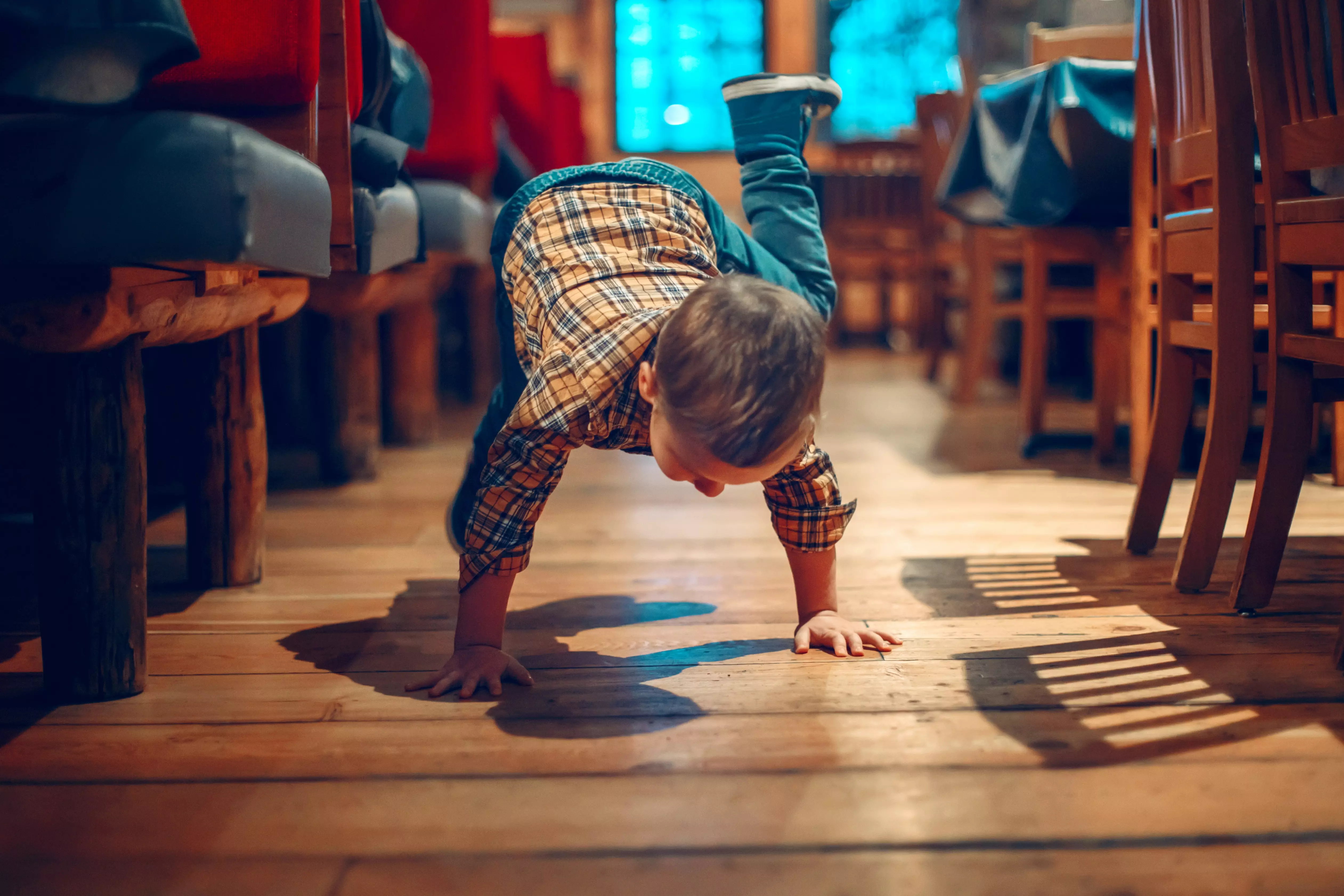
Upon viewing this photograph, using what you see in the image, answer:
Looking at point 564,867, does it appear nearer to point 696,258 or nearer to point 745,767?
point 745,767

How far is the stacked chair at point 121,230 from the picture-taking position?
74 cm

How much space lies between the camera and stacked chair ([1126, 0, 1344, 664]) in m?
1.05

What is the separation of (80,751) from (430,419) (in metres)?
1.74

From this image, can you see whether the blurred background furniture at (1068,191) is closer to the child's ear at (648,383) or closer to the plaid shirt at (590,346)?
the plaid shirt at (590,346)

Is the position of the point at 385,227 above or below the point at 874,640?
above

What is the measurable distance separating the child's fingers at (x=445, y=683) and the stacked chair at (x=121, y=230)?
0.26 m

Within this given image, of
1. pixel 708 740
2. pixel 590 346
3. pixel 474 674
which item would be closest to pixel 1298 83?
pixel 590 346

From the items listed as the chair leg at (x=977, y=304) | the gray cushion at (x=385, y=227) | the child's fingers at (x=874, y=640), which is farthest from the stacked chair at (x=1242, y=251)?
the chair leg at (x=977, y=304)

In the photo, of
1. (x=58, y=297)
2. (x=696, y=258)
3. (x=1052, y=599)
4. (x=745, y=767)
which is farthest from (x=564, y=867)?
(x=1052, y=599)

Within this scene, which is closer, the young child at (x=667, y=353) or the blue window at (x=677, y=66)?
the young child at (x=667, y=353)

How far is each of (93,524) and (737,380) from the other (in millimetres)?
551

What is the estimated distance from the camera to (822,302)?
1329 mm

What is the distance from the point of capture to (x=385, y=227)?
1.48 metres

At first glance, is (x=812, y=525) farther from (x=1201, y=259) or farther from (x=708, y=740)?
(x=1201, y=259)
